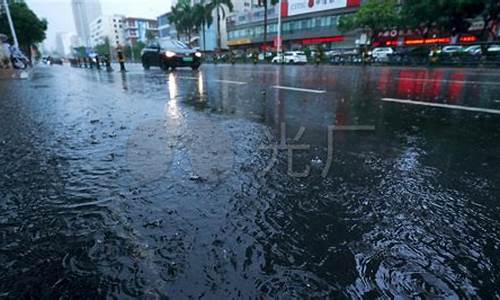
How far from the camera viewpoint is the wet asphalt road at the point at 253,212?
3.91 feet

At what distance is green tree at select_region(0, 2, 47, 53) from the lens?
112 ft

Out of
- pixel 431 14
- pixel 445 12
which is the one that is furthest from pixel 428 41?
pixel 445 12

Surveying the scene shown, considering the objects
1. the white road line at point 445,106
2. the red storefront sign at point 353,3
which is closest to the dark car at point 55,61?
the red storefront sign at point 353,3

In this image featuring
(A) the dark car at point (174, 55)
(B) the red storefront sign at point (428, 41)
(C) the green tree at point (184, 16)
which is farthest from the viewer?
(C) the green tree at point (184, 16)

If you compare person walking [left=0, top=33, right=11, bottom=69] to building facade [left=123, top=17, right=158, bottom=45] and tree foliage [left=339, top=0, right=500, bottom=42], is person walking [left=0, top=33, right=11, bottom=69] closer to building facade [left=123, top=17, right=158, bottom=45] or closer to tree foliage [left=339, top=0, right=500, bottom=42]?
tree foliage [left=339, top=0, right=500, bottom=42]

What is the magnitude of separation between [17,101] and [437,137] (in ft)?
24.2

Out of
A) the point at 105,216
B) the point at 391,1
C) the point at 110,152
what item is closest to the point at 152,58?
the point at 110,152

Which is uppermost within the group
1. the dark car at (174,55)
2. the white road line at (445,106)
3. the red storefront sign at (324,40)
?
the red storefront sign at (324,40)

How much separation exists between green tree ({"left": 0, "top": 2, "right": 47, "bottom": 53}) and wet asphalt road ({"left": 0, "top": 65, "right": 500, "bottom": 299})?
41.7 metres

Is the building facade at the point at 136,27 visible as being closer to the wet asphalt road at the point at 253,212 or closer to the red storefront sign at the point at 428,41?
the red storefront sign at the point at 428,41

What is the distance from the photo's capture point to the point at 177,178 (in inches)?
84.7

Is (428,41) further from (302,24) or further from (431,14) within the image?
(302,24)

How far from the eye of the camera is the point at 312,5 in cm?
4794

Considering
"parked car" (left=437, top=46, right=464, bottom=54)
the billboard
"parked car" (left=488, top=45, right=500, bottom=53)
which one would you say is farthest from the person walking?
the billboard
